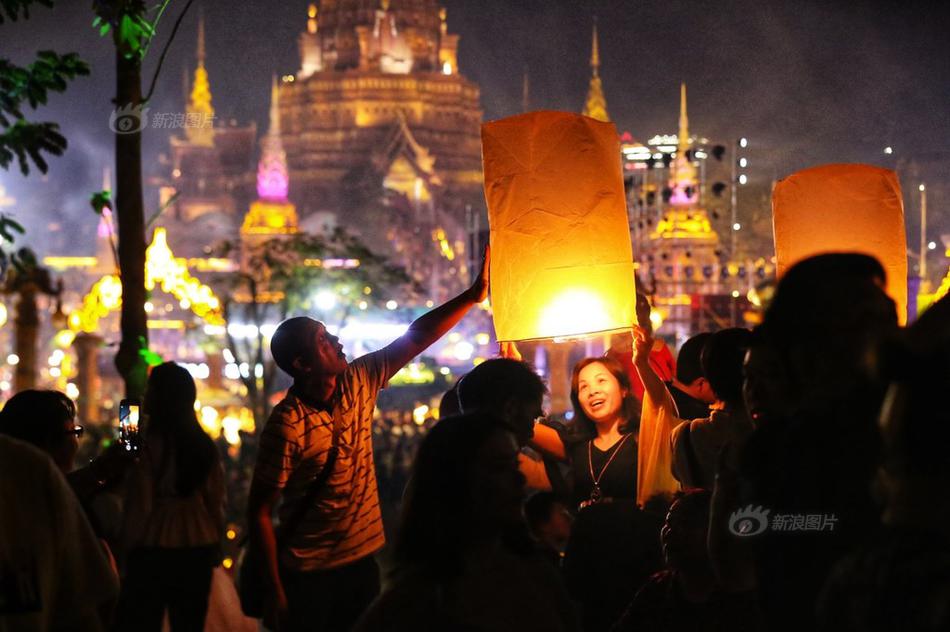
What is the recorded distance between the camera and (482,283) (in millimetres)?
4477

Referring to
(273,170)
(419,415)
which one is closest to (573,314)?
(419,415)

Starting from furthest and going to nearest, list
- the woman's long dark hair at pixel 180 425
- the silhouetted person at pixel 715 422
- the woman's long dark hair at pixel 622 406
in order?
1. the woman's long dark hair at pixel 180 425
2. the woman's long dark hair at pixel 622 406
3. the silhouetted person at pixel 715 422

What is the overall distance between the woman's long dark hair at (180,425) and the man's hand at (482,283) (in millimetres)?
1116

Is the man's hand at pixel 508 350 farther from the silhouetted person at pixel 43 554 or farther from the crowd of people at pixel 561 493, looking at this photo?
the silhouetted person at pixel 43 554

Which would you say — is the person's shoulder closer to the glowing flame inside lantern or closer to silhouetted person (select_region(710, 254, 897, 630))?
silhouetted person (select_region(710, 254, 897, 630))

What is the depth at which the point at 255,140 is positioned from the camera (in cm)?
8950

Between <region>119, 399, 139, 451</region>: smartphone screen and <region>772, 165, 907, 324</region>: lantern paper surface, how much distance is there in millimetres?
2439

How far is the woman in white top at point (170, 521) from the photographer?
4891 millimetres

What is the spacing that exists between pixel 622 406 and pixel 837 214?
1.32 meters

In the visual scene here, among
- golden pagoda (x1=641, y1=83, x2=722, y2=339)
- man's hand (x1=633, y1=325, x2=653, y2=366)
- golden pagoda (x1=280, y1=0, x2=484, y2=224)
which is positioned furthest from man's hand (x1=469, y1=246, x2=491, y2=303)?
golden pagoda (x1=280, y1=0, x2=484, y2=224)

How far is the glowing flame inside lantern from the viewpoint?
446 cm

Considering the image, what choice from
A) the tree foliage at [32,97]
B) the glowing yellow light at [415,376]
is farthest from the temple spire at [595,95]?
the tree foliage at [32,97]

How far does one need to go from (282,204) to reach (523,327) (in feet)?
211

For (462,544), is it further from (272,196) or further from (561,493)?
(272,196)
